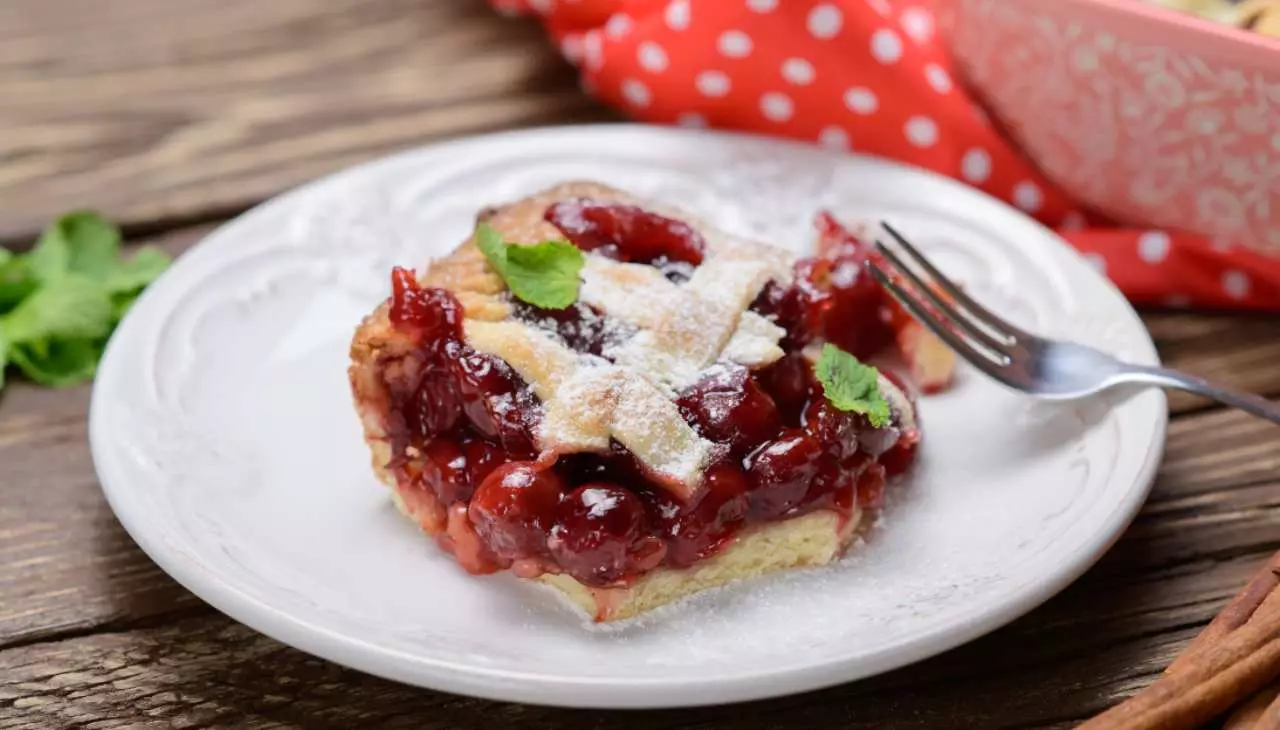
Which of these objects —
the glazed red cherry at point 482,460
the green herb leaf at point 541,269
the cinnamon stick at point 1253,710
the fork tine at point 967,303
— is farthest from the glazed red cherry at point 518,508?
the cinnamon stick at point 1253,710

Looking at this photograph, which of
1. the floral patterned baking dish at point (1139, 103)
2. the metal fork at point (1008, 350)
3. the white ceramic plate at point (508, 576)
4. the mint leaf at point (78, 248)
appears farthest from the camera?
the mint leaf at point (78, 248)

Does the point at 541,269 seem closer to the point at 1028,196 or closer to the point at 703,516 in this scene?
the point at 703,516

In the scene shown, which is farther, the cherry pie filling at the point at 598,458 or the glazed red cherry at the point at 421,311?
the glazed red cherry at the point at 421,311

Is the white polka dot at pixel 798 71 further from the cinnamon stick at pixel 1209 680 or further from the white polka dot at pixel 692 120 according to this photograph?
the cinnamon stick at pixel 1209 680

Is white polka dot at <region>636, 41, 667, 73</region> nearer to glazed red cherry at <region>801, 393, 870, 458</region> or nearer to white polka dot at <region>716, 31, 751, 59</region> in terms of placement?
white polka dot at <region>716, 31, 751, 59</region>

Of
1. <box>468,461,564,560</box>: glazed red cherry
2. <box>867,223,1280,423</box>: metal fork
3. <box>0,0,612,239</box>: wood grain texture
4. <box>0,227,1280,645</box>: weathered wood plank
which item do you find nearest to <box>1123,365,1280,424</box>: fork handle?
<box>867,223,1280,423</box>: metal fork

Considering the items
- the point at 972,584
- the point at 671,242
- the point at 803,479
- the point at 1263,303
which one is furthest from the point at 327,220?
the point at 1263,303

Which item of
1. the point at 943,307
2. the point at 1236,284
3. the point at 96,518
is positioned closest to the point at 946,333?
the point at 943,307
